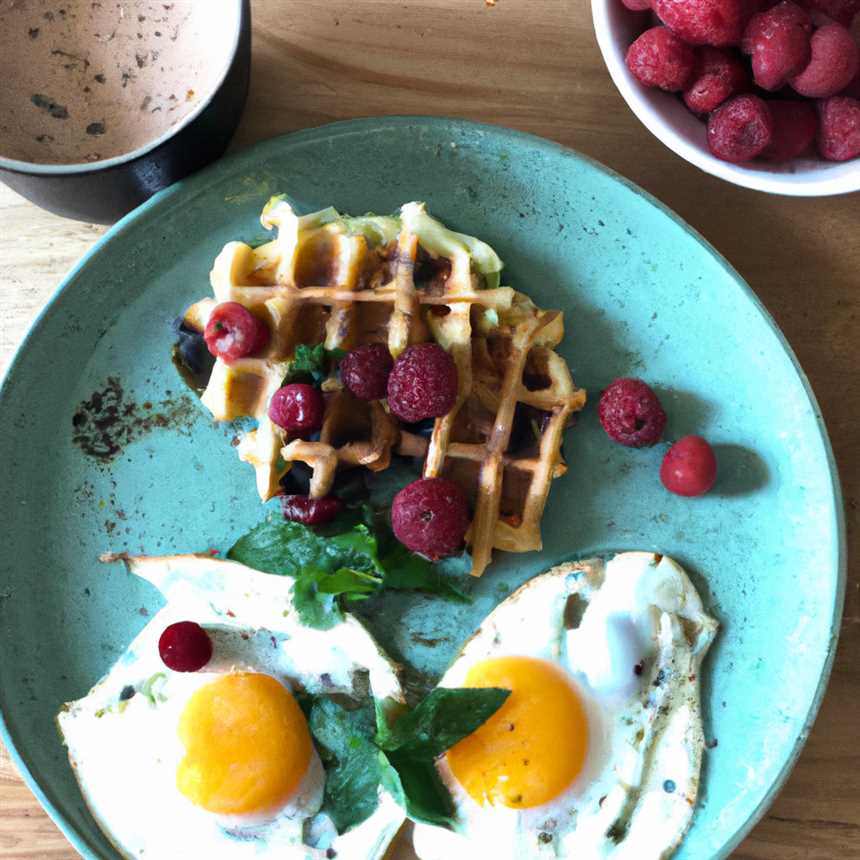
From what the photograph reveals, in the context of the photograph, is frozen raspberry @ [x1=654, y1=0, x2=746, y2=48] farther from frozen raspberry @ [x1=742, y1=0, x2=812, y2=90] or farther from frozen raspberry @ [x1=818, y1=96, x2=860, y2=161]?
frozen raspberry @ [x1=818, y1=96, x2=860, y2=161]

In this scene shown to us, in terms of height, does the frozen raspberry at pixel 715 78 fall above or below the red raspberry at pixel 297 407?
above

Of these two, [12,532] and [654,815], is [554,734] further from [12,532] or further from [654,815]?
[12,532]

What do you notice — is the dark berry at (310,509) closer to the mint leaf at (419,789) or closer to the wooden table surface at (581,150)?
the mint leaf at (419,789)

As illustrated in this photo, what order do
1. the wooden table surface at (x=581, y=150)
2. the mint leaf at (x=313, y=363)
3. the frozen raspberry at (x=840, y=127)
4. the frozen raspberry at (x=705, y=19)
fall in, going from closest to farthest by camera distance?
the frozen raspberry at (x=705, y=19) < the frozen raspberry at (x=840, y=127) < the mint leaf at (x=313, y=363) < the wooden table surface at (x=581, y=150)

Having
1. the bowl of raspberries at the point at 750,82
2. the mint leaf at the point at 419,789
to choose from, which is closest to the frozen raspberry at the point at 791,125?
the bowl of raspberries at the point at 750,82

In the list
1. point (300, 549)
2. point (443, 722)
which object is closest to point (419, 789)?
point (443, 722)
